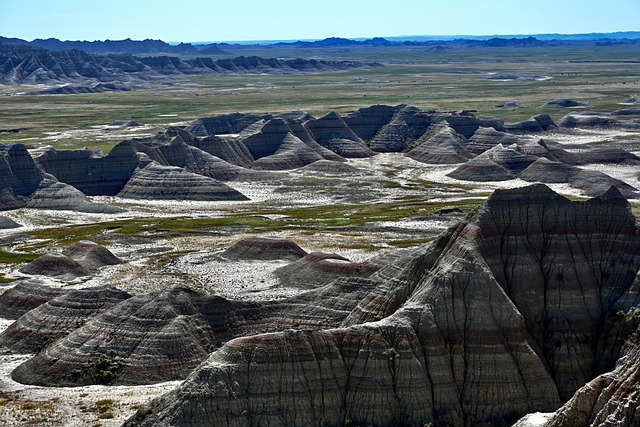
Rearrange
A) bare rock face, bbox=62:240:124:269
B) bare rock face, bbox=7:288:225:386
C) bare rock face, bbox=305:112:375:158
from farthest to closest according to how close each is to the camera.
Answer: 1. bare rock face, bbox=305:112:375:158
2. bare rock face, bbox=62:240:124:269
3. bare rock face, bbox=7:288:225:386

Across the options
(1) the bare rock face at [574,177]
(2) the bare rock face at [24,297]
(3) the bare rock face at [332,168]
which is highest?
(2) the bare rock face at [24,297]

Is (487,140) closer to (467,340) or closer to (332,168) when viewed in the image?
(332,168)

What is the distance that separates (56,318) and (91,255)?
25.4 meters

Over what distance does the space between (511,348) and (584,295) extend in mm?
5402

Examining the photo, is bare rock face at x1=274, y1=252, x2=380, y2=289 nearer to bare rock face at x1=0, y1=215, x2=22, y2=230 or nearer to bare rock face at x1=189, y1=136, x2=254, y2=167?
bare rock face at x1=0, y1=215, x2=22, y2=230

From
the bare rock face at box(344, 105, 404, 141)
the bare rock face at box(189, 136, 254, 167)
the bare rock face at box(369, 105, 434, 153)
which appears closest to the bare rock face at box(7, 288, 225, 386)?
the bare rock face at box(189, 136, 254, 167)

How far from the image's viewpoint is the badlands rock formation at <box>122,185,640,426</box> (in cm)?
4144

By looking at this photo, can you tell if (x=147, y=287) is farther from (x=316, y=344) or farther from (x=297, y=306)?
(x=316, y=344)

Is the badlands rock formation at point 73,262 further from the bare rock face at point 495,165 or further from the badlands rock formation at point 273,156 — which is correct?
the bare rock face at point 495,165

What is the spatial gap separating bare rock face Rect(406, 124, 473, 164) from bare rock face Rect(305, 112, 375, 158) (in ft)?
28.3

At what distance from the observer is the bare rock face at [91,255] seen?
3440 inches

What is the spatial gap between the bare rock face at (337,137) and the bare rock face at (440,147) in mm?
8641

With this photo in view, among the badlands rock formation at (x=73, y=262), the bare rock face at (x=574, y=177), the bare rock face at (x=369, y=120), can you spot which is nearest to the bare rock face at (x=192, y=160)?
the bare rock face at (x=574, y=177)

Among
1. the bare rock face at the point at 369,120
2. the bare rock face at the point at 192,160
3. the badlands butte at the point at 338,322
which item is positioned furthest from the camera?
the bare rock face at the point at 369,120
